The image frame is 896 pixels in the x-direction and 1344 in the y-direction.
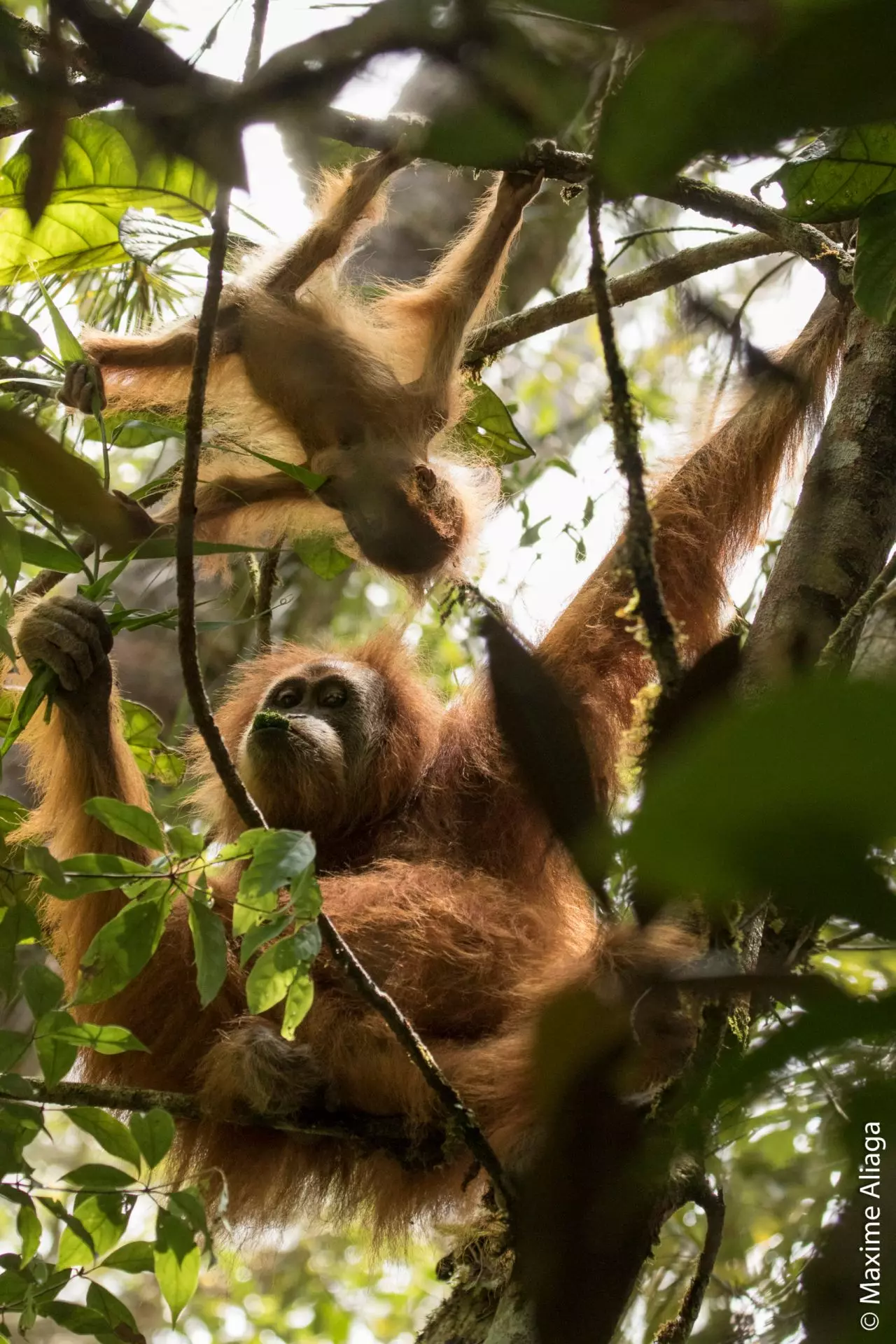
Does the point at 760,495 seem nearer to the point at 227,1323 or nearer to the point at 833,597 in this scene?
the point at 833,597

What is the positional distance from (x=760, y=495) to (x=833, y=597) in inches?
73.1

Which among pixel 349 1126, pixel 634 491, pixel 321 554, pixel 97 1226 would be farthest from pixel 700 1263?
pixel 321 554

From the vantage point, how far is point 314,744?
397 cm

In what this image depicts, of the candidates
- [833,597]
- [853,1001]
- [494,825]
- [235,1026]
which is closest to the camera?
[853,1001]

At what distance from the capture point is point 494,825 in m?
3.85

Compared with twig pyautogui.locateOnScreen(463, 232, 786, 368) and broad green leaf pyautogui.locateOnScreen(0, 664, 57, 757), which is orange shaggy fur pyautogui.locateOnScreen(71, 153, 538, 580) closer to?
twig pyautogui.locateOnScreen(463, 232, 786, 368)

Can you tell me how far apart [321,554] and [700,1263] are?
9.13 feet

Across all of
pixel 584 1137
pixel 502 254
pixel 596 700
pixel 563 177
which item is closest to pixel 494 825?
pixel 596 700

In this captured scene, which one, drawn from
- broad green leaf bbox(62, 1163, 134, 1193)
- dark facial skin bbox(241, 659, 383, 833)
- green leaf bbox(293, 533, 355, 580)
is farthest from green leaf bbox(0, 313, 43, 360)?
green leaf bbox(293, 533, 355, 580)

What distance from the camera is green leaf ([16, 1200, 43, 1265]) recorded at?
80.4 inches

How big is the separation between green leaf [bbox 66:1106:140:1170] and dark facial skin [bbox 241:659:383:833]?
6.09 ft

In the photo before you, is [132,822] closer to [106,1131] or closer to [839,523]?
[106,1131]

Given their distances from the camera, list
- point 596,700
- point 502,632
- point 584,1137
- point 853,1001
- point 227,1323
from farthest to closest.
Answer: point 227,1323, point 596,700, point 584,1137, point 502,632, point 853,1001

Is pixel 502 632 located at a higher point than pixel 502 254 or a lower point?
lower
